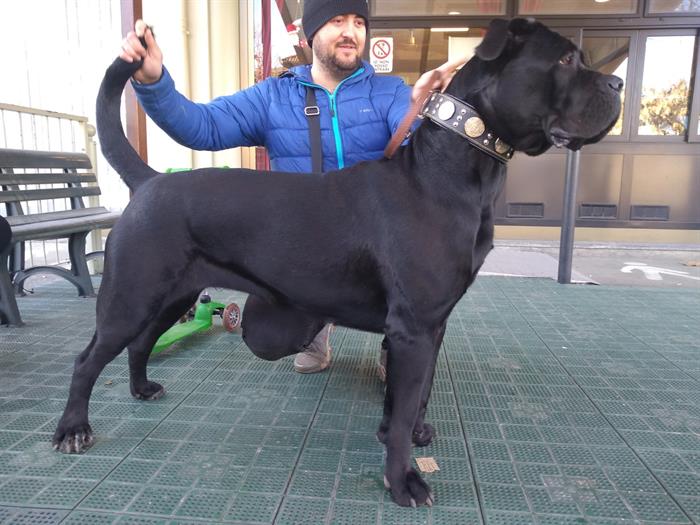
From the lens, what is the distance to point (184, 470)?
186 cm

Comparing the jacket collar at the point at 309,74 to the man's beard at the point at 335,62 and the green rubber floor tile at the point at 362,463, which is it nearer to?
the man's beard at the point at 335,62

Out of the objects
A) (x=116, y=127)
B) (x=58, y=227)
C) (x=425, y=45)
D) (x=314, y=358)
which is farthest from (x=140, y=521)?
(x=425, y=45)

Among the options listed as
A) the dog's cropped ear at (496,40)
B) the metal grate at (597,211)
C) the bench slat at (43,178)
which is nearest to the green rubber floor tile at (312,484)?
the dog's cropped ear at (496,40)

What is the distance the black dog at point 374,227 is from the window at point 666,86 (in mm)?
5749

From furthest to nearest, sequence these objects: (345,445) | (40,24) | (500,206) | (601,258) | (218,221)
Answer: (500,206) < (601,258) < (40,24) < (345,445) < (218,221)

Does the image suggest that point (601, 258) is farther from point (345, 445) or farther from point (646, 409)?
point (345, 445)

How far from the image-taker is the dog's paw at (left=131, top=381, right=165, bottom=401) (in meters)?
2.40

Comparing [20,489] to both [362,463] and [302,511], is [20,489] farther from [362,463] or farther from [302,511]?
[362,463]

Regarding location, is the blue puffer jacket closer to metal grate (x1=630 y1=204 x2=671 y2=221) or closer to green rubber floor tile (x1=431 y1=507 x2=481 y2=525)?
green rubber floor tile (x1=431 y1=507 x2=481 y2=525)

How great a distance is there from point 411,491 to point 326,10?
203 cm

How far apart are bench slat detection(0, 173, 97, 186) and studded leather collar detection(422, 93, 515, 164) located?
3352 mm

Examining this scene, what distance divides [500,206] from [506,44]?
5.26 metres

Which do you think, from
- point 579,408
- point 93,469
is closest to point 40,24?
point 93,469

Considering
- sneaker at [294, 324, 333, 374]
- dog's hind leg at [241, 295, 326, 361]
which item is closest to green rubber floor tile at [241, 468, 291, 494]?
dog's hind leg at [241, 295, 326, 361]
